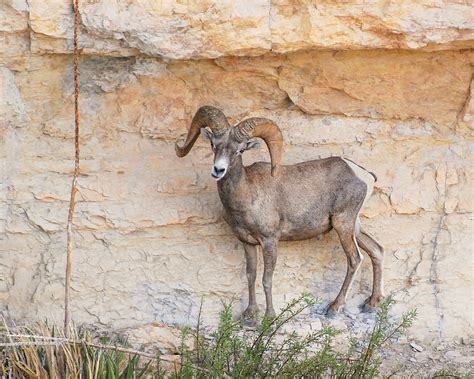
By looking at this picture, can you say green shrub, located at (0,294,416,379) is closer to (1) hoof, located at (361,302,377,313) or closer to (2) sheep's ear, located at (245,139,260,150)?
(1) hoof, located at (361,302,377,313)

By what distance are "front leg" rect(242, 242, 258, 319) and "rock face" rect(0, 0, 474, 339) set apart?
8.3 inches

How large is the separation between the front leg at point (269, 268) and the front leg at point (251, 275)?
12cm

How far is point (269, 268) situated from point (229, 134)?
1.37 meters

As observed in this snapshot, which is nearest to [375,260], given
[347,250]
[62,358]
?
[347,250]

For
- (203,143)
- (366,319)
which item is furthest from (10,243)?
(366,319)

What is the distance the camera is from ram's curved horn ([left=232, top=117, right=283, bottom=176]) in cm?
852

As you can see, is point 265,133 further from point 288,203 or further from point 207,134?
point 288,203

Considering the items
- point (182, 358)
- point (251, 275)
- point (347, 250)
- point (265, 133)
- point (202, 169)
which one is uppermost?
point (265, 133)

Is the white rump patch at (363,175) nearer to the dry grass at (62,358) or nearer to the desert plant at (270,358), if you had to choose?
the desert plant at (270,358)

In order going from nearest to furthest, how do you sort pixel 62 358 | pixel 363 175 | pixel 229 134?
pixel 62 358 < pixel 229 134 < pixel 363 175

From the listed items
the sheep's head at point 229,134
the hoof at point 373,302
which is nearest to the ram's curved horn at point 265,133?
the sheep's head at point 229,134

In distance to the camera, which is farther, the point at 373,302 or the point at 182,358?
the point at 373,302

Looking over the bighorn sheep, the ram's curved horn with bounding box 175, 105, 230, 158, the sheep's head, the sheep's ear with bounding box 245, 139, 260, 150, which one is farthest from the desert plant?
the ram's curved horn with bounding box 175, 105, 230, 158

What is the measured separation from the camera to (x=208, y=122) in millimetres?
8617
